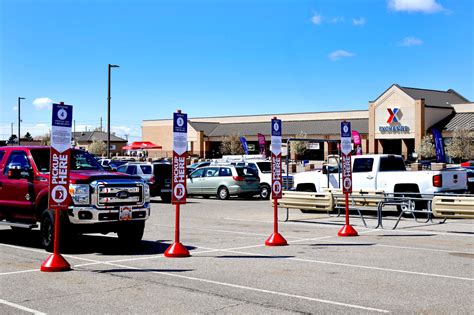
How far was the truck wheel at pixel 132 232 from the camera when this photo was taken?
516 inches

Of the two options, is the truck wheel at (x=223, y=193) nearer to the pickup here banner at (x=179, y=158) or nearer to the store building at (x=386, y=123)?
the pickup here banner at (x=179, y=158)

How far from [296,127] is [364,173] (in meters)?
69.6

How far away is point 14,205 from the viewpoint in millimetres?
13195

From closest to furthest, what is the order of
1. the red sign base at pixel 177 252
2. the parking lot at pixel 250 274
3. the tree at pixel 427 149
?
the parking lot at pixel 250 274 < the red sign base at pixel 177 252 < the tree at pixel 427 149

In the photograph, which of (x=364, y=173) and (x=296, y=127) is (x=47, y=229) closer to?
(x=364, y=173)

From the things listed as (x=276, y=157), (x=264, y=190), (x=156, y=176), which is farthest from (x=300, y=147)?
(x=276, y=157)

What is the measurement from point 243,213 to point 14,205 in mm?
10222

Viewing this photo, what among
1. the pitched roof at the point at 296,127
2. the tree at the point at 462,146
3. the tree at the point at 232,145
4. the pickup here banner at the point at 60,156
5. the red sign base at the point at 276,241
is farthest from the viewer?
the tree at the point at 232,145

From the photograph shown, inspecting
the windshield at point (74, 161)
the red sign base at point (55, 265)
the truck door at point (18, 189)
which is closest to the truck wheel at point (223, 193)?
the windshield at point (74, 161)

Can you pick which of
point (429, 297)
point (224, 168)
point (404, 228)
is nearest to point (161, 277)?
point (429, 297)

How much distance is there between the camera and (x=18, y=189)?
42.9 ft

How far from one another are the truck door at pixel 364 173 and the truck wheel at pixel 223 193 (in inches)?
390

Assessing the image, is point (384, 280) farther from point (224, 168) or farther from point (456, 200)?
point (224, 168)

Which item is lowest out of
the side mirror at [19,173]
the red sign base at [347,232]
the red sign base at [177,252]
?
the red sign base at [177,252]
